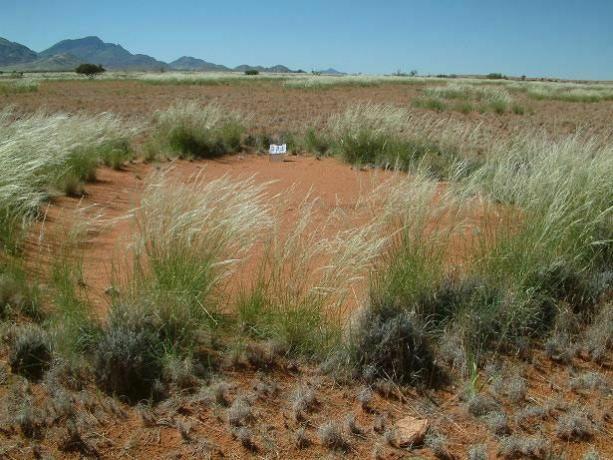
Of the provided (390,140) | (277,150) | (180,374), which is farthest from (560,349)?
(277,150)

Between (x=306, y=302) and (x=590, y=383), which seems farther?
(x=306, y=302)

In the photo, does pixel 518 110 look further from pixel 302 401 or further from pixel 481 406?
pixel 302 401

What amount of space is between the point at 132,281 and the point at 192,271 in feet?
1.31

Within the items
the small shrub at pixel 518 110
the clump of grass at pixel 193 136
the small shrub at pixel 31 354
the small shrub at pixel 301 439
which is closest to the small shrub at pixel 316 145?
the clump of grass at pixel 193 136

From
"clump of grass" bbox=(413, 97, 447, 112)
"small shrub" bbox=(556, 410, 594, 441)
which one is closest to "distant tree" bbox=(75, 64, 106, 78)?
"clump of grass" bbox=(413, 97, 447, 112)

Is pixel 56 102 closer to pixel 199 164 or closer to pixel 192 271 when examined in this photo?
pixel 199 164

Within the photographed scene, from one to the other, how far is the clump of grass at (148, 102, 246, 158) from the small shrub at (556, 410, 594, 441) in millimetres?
9164

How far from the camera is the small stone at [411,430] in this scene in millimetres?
2920

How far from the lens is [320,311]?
12.2ft

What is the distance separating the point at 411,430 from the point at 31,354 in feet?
6.88

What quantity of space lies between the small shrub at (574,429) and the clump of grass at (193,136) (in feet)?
30.1

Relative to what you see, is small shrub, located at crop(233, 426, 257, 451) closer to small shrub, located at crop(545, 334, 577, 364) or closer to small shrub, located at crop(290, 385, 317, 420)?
small shrub, located at crop(290, 385, 317, 420)

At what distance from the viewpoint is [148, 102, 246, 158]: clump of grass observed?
37.4 feet

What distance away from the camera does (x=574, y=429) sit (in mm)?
3051
